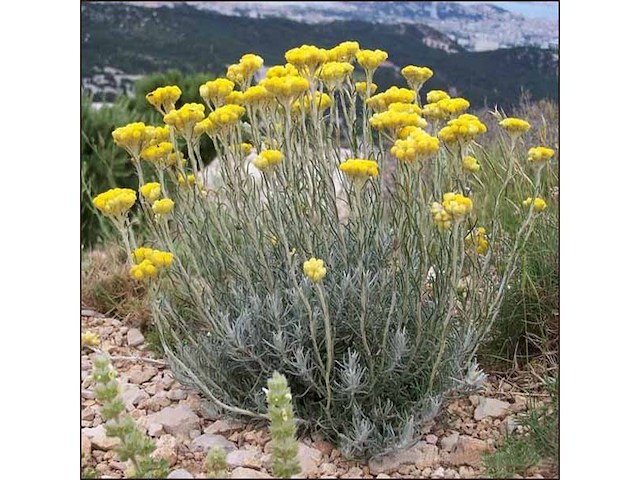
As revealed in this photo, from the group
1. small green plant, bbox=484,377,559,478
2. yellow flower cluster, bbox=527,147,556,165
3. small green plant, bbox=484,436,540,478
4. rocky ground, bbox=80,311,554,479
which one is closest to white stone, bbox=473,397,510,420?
rocky ground, bbox=80,311,554,479

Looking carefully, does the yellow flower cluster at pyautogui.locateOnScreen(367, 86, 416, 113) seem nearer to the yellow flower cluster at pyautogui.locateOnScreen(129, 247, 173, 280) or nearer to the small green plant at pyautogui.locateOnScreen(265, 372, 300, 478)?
the yellow flower cluster at pyautogui.locateOnScreen(129, 247, 173, 280)

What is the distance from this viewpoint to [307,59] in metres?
2.43

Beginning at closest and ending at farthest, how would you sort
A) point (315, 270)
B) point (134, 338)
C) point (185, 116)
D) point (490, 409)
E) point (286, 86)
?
point (315, 270), point (286, 86), point (185, 116), point (490, 409), point (134, 338)

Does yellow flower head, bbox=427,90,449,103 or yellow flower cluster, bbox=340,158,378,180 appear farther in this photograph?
yellow flower head, bbox=427,90,449,103

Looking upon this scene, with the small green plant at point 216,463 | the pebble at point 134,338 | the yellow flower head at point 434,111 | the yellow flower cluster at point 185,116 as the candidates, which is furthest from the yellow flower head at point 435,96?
the pebble at point 134,338

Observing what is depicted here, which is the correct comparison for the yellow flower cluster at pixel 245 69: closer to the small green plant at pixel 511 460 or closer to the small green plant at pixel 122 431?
the small green plant at pixel 122 431

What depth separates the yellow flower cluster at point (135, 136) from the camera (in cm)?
245

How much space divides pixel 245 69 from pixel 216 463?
49.4 inches

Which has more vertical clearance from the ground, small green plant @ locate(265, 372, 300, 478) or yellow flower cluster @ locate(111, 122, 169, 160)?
yellow flower cluster @ locate(111, 122, 169, 160)

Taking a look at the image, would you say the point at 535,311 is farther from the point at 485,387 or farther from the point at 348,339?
the point at 348,339

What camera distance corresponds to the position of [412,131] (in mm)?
2209

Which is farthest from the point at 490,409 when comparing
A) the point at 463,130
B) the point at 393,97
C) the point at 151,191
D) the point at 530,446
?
the point at 151,191

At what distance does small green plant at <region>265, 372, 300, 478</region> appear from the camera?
6.51ft

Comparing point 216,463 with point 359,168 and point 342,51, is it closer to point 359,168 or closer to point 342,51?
point 359,168
